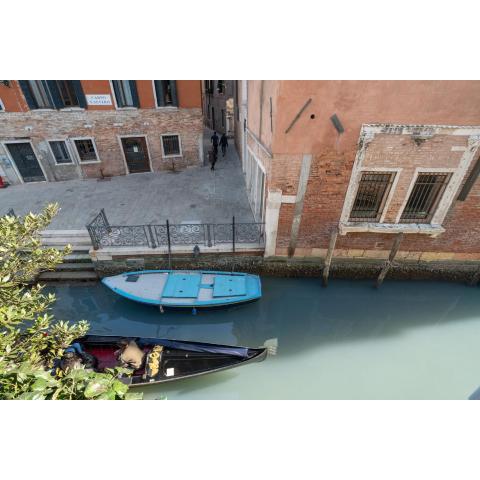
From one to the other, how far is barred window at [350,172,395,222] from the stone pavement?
3.33 m

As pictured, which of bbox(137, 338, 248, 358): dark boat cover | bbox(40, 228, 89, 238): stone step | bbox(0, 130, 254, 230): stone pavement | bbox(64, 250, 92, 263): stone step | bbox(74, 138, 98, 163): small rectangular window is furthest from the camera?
bbox(74, 138, 98, 163): small rectangular window

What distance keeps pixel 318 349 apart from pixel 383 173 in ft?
14.8

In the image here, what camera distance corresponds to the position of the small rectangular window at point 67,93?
973 cm

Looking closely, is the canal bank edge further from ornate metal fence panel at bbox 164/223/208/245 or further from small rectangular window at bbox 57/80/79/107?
small rectangular window at bbox 57/80/79/107

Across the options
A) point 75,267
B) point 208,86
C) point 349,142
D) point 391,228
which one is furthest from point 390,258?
point 208,86

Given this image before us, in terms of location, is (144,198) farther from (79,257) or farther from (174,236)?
(79,257)

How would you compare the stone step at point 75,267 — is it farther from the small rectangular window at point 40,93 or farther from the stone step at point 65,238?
the small rectangular window at point 40,93

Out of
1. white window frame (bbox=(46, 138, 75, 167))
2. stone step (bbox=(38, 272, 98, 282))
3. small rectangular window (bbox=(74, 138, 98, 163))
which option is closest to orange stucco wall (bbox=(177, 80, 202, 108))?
small rectangular window (bbox=(74, 138, 98, 163))

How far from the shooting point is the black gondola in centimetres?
538

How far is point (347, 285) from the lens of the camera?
26.1 feet

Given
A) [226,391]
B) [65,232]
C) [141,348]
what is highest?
[65,232]

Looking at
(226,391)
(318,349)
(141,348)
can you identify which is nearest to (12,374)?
(141,348)

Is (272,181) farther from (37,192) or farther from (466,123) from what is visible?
(37,192)

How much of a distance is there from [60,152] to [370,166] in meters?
11.9
